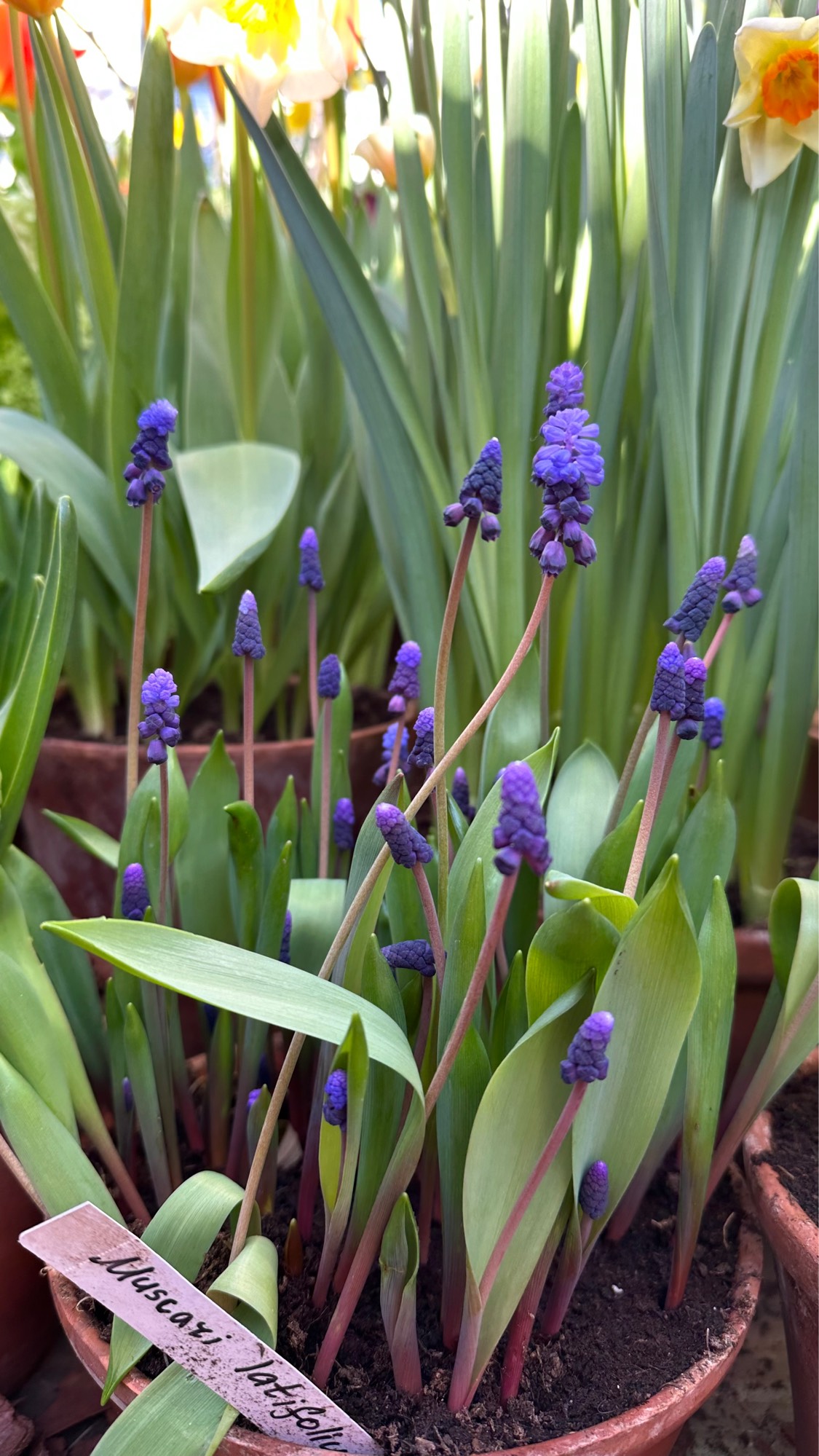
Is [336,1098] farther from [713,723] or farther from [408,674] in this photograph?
[713,723]

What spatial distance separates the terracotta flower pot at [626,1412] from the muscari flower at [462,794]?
0.29 meters

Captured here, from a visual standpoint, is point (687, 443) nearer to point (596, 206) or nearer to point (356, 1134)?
point (596, 206)

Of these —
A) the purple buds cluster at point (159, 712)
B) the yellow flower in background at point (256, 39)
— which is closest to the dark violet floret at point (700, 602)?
the purple buds cluster at point (159, 712)

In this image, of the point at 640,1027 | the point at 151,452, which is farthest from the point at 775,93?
the point at 640,1027

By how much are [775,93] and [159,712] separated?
0.49m

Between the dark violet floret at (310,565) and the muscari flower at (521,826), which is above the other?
the dark violet floret at (310,565)

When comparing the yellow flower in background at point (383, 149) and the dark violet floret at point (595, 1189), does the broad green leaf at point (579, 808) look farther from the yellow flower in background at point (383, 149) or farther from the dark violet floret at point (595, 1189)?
the yellow flower in background at point (383, 149)

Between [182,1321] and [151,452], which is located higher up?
[151,452]

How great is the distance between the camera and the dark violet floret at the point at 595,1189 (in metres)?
0.45

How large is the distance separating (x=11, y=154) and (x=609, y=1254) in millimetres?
1446

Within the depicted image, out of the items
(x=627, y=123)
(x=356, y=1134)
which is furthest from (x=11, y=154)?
(x=356, y=1134)

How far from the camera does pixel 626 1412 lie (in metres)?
0.45

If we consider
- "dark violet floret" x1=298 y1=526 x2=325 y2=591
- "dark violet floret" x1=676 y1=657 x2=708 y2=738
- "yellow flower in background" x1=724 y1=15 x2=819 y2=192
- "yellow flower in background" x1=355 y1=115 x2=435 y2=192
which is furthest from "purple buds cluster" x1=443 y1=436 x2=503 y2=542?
"yellow flower in background" x1=355 y1=115 x2=435 y2=192

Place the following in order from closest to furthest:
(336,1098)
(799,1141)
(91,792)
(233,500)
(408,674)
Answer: (336,1098) → (408,674) → (799,1141) → (233,500) → (91,792)
